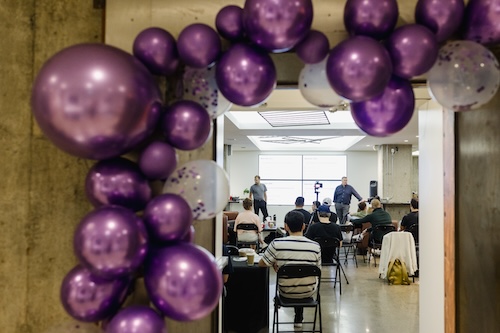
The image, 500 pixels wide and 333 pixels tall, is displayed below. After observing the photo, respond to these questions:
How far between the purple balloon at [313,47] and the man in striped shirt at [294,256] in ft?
7.39

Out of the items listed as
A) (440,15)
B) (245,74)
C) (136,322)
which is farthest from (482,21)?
(136,322)

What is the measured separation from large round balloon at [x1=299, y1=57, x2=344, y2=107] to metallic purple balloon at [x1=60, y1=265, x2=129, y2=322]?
1003mm

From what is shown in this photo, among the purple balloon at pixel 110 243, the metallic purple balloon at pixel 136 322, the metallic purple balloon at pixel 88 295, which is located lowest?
the metallic purple balloon at pixel 136 322

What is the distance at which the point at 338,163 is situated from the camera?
43.3 ft

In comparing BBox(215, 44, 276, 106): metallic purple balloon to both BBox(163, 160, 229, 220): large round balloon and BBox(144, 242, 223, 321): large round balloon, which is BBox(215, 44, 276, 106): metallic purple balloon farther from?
BBox(144, 242, 223, 321): large round balloon

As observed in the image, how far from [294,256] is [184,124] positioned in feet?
7.82

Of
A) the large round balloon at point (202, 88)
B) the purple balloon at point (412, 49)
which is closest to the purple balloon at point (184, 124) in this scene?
the large round balloon at point (202, 88)

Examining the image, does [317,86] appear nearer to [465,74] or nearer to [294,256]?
[465,74]

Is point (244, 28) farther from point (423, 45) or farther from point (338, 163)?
point (338, 163)

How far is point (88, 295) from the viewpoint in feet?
4.03

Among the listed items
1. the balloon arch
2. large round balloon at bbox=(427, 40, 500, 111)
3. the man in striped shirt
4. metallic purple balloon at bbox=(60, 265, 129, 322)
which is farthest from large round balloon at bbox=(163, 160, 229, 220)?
the man in striped shirt

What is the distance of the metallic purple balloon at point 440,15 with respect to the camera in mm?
1348

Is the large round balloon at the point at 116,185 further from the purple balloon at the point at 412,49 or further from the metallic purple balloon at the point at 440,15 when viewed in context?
the metallic purple balloon at the point at 440,15

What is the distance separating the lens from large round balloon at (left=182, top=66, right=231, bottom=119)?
1493mm
